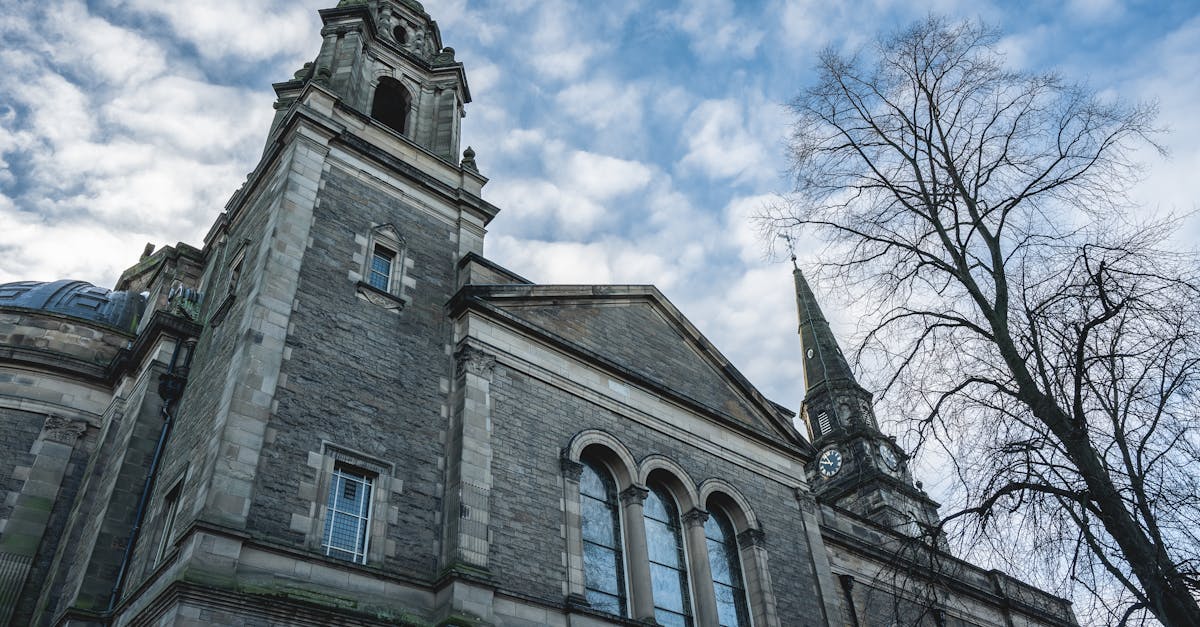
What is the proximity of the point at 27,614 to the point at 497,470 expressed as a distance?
788 cm

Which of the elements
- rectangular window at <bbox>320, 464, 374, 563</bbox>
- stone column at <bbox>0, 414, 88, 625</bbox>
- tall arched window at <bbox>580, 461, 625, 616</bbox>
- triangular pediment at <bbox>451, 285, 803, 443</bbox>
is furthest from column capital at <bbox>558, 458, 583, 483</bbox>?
stone column at <bbox>0, 414, 88, 625</bbox>

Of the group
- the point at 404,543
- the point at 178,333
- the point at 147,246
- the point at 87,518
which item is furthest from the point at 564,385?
the point at 147,246

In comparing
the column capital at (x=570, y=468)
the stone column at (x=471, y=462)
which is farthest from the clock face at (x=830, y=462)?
the stone column at (x=471, y=462)

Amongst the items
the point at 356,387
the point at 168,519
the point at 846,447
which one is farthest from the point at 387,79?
the point at 846,447

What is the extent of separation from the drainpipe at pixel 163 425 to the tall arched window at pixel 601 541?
676 centimetres

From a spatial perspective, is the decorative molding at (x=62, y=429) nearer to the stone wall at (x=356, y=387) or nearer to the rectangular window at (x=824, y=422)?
the stone wall at (x=356, y=387)

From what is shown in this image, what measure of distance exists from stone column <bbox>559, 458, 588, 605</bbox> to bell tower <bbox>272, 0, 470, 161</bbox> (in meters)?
8.74

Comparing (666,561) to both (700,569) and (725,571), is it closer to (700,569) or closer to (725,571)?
(700,569)

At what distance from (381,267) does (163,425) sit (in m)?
4.50

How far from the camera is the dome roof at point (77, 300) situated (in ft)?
62.5

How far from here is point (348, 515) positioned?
37.2ft

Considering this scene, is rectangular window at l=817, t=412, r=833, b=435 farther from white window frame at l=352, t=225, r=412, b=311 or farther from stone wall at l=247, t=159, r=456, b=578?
white window frame at l=352, t=225, r=412, b=311

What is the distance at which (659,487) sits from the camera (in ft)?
52.4

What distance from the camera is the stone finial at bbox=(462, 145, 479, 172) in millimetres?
18797
